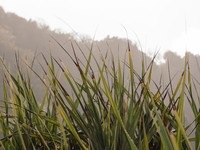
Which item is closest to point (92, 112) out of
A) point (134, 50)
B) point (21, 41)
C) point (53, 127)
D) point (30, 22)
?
point (53, 127)

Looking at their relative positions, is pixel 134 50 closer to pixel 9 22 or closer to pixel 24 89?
pixel 9 22

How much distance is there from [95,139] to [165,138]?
0.65 ft

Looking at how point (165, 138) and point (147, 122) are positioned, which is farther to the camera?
point (147, 122)

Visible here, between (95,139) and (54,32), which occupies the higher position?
(54,32)

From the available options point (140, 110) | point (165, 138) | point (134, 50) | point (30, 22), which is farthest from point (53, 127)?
point (134, 50)

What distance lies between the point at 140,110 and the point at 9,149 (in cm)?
25

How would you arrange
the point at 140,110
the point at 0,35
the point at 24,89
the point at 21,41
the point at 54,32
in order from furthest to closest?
the point at 54,32 → the point at 21,41 → the point at 0,35 → the point at 24,89 → the point at 140,110

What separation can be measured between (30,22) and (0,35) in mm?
4798

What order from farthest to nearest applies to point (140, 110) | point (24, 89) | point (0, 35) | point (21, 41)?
point (21, 41) < point (0, 35) < point (24, 89) < point (140, 110)

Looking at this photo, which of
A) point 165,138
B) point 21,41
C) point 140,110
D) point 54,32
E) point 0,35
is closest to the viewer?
point 165,138

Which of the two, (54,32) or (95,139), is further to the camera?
(54,32)

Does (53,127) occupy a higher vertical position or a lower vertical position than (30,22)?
lower

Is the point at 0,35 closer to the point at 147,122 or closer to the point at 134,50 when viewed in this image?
the point at 134,50

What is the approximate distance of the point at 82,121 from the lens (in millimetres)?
559
